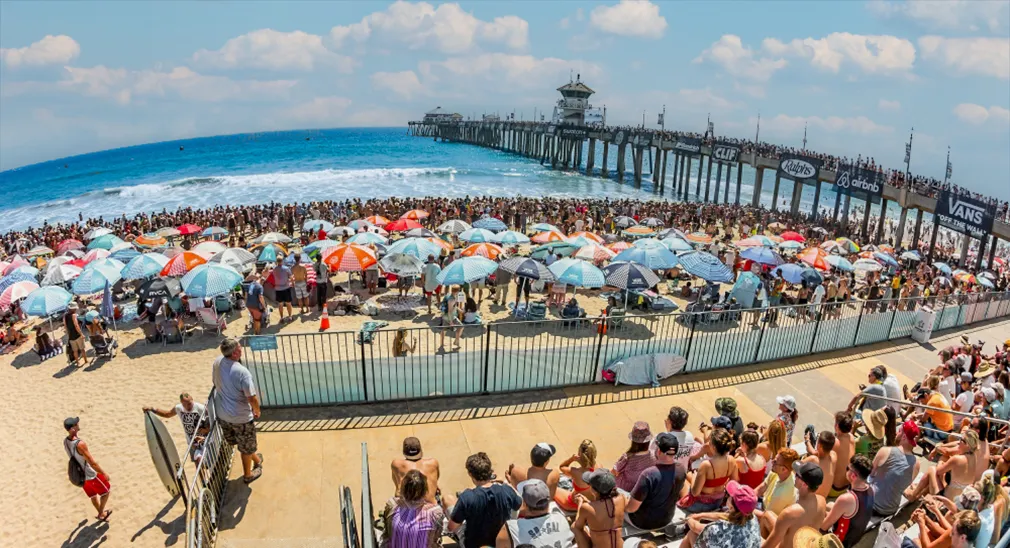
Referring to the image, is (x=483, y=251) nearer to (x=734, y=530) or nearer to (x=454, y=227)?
(x=454, y=227)

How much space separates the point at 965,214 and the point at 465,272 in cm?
2110

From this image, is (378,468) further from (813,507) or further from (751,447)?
(813,507)

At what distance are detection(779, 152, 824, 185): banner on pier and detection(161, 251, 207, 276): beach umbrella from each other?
99.2ft

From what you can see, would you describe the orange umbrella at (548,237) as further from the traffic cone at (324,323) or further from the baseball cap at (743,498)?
the baseball cap at (743,498)

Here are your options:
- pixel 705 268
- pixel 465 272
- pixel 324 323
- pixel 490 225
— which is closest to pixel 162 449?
pixel 324 323

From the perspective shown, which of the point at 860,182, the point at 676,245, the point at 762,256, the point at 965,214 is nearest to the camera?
the point at 762,256

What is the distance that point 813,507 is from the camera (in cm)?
407

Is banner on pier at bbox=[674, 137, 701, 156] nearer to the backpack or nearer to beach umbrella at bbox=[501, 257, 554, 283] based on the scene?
beach umbrella at bbox=[501, 257, 554, 283]

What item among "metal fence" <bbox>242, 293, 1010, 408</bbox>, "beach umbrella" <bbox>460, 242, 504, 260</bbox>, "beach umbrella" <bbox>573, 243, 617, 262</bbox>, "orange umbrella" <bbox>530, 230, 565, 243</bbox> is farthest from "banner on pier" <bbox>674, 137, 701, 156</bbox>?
"metal fence" <bbox>242, 293, 1010, 408</bbox>

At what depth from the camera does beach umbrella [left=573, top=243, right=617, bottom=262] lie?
1525 centimetres

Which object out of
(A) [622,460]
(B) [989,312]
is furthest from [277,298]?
(B) [989,312]

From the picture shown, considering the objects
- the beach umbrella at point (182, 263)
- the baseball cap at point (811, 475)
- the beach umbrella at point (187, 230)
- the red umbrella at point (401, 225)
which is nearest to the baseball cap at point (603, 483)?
the baseball cap at point (811, 475)

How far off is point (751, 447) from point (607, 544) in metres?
1.78

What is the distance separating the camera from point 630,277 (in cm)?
1288
